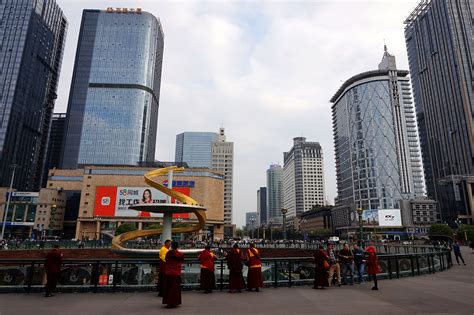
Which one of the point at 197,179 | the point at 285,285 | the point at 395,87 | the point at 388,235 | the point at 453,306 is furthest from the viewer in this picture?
the point at 395,87

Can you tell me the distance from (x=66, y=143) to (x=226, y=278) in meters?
130

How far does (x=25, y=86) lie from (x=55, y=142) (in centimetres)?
4657

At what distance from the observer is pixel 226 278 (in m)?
11.5

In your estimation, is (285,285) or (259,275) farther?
(285,285)

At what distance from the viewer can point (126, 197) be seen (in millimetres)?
86688

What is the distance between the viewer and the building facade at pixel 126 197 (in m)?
85.8

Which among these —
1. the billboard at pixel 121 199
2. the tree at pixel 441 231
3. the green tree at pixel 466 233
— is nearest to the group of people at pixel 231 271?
the green tree at pixel 466 233

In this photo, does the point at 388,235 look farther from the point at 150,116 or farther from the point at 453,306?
the point at 453,306

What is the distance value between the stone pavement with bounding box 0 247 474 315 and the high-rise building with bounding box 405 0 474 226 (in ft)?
369

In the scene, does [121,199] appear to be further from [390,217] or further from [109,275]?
[390,217]

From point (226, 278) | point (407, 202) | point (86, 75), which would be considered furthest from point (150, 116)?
point (226, 278)

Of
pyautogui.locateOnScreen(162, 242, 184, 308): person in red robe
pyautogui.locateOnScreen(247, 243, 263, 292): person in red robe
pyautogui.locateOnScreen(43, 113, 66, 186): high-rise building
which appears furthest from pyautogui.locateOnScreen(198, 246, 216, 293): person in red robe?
pyautogui.locateOnScreen(43, 113, 66, 186): high-rise building

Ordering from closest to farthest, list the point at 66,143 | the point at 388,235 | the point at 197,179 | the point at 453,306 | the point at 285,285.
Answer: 1. the point at 453,306
2. the point at 285,285
3. the point at 197,179
4. the point at 388,235
5. the point at 66,143

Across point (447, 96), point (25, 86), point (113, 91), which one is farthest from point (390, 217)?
point (25, 86)
